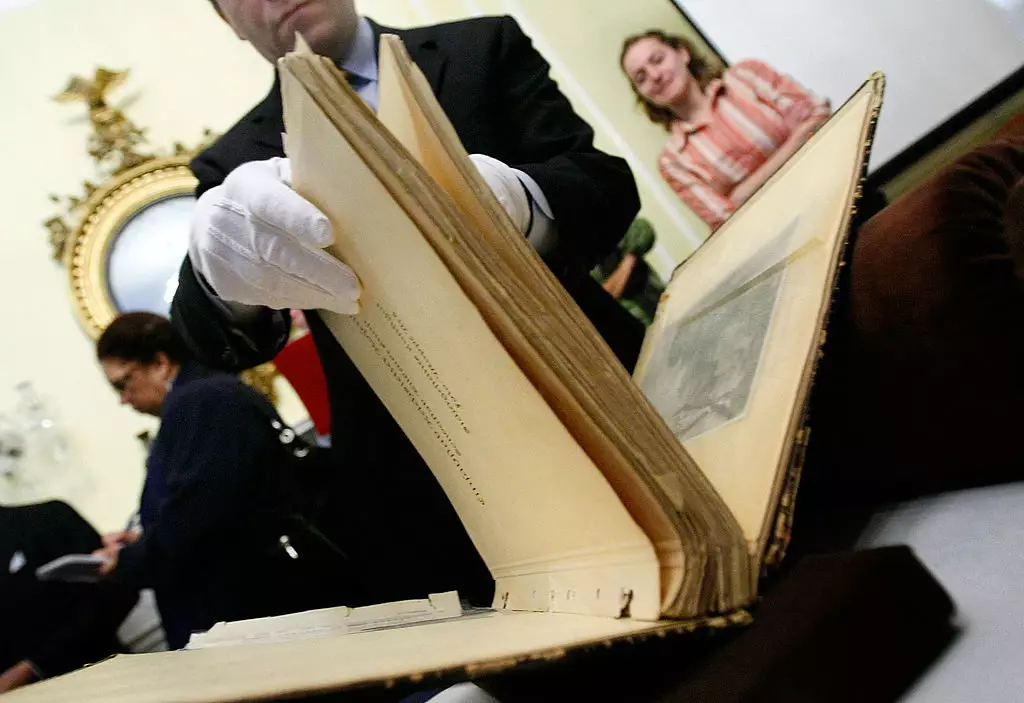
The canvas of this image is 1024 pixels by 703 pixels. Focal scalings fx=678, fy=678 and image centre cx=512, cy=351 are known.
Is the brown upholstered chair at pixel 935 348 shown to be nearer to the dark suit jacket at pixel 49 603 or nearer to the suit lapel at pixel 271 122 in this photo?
the suit lapel at pixel 271 122

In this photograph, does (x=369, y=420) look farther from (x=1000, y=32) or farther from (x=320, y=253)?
(x=1000, y=32)

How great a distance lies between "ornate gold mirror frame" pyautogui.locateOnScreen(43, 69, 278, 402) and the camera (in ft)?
6.32

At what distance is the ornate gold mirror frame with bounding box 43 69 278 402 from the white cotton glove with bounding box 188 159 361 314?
1.55 meters

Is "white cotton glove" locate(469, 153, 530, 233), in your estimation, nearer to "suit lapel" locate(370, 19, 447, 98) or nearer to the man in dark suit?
the man in dark suit

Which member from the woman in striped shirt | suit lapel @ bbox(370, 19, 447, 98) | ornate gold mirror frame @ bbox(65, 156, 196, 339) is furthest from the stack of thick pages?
ornate gold mirror frame @ bbox(65, 156, 196, 339)

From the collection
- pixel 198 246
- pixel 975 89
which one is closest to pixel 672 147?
pixel 975 89

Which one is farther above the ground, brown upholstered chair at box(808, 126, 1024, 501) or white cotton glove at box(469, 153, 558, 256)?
white cotton glove at box(469, 153, 558, 256)

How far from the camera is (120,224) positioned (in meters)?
1.96

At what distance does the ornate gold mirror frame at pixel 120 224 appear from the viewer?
6.32ft

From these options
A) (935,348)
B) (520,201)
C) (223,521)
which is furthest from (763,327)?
(223,521)

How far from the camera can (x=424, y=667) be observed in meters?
0.20

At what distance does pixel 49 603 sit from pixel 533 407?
165 centimetres

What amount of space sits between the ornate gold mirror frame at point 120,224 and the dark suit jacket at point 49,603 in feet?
1.85

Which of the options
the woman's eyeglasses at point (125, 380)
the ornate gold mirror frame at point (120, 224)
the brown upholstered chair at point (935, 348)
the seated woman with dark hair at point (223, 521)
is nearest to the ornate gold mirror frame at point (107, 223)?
the ornate gold mirror frame at point (120, 224)
